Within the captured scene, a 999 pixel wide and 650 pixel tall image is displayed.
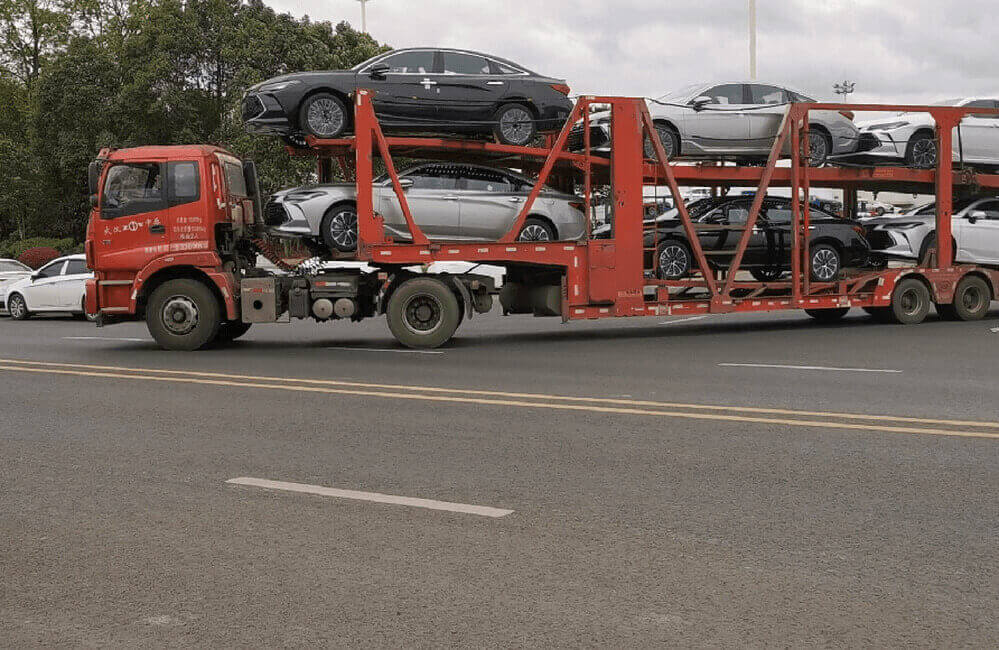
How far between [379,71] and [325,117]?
0.93 m

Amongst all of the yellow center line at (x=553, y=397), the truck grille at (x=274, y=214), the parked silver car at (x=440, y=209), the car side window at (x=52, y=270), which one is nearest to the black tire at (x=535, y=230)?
the parked silver car at (x=440, y=209)

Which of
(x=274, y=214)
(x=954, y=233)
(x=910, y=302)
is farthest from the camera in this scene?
(x=954, y=233)

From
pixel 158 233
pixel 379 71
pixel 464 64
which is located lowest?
pixel 158 233

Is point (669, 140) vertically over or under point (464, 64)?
under

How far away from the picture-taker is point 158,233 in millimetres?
15023

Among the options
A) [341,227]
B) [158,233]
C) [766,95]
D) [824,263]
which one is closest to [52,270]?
[158,233]

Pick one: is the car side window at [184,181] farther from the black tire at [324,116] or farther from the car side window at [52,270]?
the car side window at [52,270]

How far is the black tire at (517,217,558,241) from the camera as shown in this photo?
15.3m

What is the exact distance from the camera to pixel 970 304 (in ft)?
59.3

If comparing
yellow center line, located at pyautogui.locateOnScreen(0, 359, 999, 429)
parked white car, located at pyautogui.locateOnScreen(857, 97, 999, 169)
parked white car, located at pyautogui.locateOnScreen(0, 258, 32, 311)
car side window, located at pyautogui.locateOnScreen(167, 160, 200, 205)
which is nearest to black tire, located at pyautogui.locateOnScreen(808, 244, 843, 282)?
parked white car, located at pyautogui.locateOnScreen(857, 97, 999, 169)

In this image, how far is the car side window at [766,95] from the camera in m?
16.5

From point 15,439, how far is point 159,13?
36594 mm

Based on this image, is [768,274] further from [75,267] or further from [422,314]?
[75,267]

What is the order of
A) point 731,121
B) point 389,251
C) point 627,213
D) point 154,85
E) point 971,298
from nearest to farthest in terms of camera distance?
1. point 389,251
2. point 627,213
3. point 731,121
4. point 971,298
5. point 154,85
